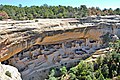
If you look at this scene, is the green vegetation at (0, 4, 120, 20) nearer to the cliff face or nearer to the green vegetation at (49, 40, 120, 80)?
the green vegetation at (49, 40, 120, 80)

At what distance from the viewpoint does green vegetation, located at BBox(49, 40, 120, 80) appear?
2000cm

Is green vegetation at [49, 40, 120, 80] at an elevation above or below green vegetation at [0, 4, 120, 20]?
below

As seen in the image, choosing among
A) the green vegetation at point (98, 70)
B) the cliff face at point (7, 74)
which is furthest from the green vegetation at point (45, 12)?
the cliff face at point (7, 74)

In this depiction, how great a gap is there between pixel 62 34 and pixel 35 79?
15.9 ft

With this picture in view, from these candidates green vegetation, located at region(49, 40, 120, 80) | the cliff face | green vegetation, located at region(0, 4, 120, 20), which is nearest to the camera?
the cliff face

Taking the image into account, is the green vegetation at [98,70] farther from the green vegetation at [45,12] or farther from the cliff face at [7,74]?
the green vegetation at [45,12]

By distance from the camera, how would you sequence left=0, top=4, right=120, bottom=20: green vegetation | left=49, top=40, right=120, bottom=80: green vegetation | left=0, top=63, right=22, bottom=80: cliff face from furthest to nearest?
left=0, top=4, right=120, bottom=20: green vegetation, left=49, top=40, right=120, bottom=80: green vegetation, left=0, top=63, right=22, bottom=80: cliff face

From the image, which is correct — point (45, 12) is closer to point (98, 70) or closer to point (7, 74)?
point (98, 70)

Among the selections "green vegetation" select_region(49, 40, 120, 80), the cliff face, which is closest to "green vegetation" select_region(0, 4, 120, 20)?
"green vegetation" select_region(49, 40, 120, 80)

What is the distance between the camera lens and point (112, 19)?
29672mm

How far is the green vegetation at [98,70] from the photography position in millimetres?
20000

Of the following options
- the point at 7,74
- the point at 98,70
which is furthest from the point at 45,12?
the point at 7,74

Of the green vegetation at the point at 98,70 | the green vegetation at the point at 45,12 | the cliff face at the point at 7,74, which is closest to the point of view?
the cliff face at the point at 7,74

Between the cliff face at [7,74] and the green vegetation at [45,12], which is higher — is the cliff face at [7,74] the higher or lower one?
the lower one
